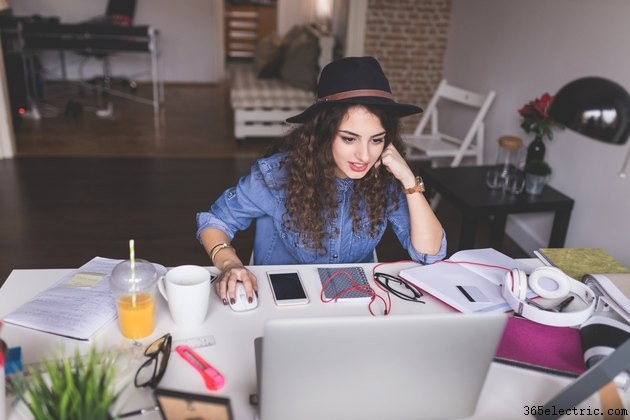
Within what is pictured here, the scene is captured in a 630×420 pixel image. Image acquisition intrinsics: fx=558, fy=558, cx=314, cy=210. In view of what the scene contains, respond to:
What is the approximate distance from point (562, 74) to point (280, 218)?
A: 2112mm

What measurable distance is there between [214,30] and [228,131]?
2.50 metres

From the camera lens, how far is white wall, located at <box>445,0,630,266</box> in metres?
2.60

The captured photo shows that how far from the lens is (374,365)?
2.94ft

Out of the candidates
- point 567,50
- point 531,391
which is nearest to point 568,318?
point 531,391

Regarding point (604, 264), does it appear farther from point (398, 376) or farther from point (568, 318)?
point (398, 376)

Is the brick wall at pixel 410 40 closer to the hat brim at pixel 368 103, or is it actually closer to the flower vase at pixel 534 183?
the flower vase at pixel 534 183

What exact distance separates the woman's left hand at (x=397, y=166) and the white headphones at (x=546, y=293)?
378 millimetres

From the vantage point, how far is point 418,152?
162 inches

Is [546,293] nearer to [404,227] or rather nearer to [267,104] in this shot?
[404,227]

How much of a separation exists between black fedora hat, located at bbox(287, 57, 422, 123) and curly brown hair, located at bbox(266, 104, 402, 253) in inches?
2.2

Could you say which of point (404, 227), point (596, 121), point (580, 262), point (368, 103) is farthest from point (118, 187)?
point (596, 121)

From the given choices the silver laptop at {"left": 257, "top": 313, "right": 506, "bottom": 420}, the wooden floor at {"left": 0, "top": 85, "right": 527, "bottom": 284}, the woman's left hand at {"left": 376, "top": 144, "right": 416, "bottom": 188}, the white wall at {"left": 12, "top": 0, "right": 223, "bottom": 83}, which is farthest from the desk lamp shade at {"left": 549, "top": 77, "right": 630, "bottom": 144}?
the white wall at {"left": 12, "top": 0, "right": 223, "bottom": 83}

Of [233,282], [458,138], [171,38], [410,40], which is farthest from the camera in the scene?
[171,38]

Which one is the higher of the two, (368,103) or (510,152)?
(368,103)
